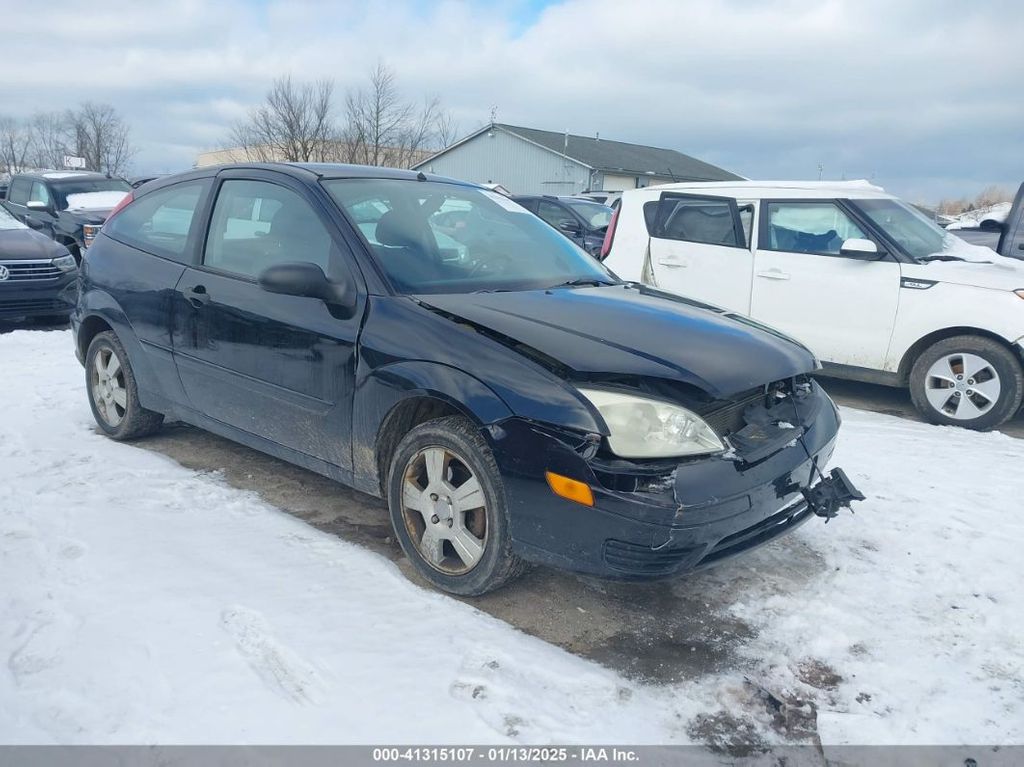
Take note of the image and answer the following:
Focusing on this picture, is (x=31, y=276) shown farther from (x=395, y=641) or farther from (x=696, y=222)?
(x=395, y=641)

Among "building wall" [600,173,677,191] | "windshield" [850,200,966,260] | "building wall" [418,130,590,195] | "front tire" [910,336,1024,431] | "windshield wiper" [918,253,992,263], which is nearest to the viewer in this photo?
"front tire" [910,336,1024,431]

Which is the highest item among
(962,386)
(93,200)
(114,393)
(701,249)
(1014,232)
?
(1014,232)

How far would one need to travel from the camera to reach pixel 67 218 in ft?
41.3

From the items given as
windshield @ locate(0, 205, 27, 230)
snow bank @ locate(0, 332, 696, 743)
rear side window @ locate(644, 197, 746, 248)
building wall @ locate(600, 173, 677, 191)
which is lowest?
snow bank @ locate(0, 332, 696, 743)

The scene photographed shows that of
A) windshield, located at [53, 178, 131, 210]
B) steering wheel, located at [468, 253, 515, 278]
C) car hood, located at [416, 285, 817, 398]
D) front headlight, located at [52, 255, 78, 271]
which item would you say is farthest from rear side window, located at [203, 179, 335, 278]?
windshield, located at [53, 178, 131, 210]

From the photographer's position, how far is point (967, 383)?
588 centimetres

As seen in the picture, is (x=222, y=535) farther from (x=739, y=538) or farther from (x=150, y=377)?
(x=739, y=538)

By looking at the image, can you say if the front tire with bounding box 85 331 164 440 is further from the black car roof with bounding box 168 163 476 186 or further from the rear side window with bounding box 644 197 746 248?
the rear side window with bounding box 644 197 746 248

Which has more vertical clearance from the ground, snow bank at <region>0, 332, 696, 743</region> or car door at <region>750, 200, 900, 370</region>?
car door at <region>750, 200, 900, 370</region>

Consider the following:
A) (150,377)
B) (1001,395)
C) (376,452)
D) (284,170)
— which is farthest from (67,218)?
(1001,395)

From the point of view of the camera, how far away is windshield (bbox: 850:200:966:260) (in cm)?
627

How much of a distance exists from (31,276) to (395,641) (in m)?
7.77

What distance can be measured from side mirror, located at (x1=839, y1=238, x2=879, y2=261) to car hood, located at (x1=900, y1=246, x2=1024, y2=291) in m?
0.23

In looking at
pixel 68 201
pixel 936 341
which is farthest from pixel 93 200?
pixel 936 341
